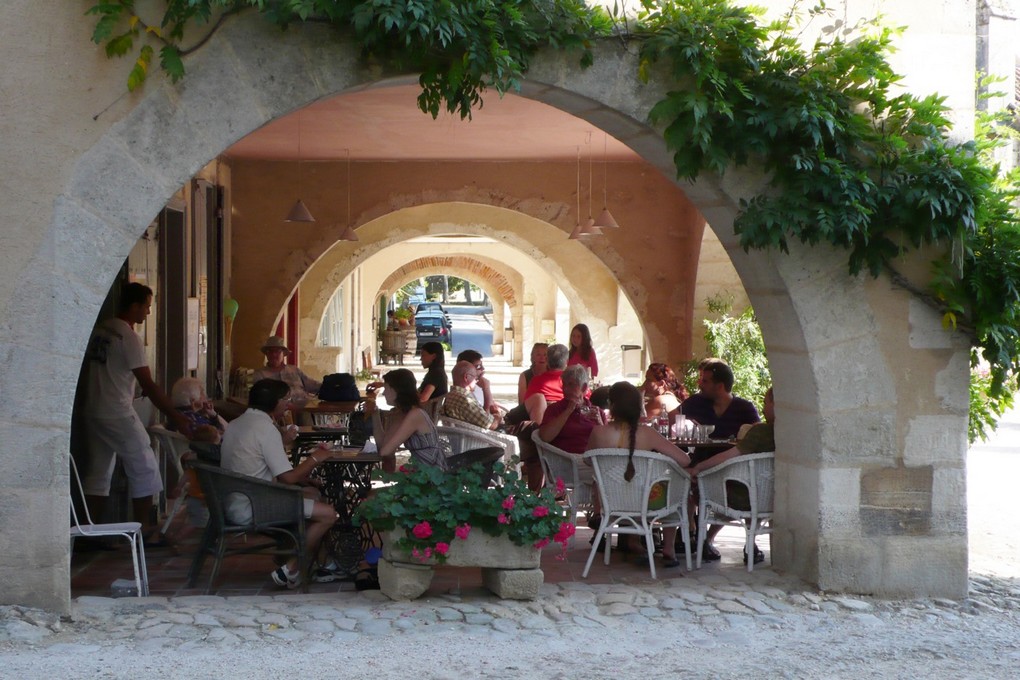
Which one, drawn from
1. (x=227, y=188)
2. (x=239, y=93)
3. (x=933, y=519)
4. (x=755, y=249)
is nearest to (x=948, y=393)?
(x=933, y=519)

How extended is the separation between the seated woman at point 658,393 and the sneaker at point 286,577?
10.8 ft

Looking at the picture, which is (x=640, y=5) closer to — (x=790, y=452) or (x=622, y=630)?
(x=790, y=452)

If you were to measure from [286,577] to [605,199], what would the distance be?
720 centimetres

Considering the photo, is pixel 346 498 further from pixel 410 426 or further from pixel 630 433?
pixel 630 433

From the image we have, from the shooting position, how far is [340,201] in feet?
38.4

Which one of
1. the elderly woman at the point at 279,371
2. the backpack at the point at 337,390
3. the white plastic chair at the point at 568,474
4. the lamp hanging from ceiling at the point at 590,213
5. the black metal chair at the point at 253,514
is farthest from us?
the lamp hanging from ceiling at the point at 590,213

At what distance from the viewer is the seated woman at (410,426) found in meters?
5.57

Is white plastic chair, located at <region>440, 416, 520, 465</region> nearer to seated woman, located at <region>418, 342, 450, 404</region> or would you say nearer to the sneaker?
seated woman, located at <region>418, 342, 450, 404</region>

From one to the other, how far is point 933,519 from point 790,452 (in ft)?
2.25

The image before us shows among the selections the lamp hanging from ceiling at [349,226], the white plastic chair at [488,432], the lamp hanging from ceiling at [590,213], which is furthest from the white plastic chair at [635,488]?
the lamp hanging from ceiling at [349,226]

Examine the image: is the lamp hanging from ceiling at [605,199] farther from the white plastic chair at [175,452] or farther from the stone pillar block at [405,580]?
the stone pillar block at [405,580]

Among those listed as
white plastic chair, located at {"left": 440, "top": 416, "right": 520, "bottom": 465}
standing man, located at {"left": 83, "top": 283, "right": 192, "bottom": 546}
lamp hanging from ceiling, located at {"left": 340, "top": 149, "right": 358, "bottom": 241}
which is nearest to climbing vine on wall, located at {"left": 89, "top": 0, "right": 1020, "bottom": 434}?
standing man, located at {"left": 83, "top": 283, "right": 192, "bottom": 546}

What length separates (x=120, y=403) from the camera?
589 centimetres

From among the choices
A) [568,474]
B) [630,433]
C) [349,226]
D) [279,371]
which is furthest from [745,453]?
[349,226]
